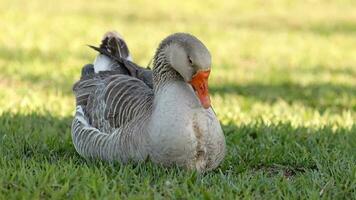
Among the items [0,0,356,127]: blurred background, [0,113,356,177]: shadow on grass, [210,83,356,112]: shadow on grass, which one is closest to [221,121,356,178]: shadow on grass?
[0,113,356,177]: shadow on grass

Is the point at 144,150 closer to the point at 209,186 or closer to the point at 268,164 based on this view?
the point at 209,186

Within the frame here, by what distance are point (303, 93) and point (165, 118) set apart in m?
5.82

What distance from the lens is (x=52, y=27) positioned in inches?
613

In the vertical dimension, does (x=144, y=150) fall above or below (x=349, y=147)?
above

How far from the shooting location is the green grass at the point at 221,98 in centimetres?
486

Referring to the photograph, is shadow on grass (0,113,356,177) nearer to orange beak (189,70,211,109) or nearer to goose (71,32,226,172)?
goose (71,32,226,172)

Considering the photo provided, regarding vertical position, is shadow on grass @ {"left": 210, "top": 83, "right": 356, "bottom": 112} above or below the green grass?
below

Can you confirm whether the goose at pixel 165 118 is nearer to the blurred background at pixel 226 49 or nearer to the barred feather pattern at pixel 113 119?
the barred feather pattern at pixel 113 119

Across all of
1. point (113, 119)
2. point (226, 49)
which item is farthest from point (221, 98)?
point (226, 49)

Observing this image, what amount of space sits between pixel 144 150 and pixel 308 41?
38.3ft

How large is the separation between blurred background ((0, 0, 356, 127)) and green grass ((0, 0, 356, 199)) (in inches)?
1.1

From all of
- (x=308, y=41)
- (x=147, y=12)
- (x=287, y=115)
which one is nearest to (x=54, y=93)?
(x=287, y=115)

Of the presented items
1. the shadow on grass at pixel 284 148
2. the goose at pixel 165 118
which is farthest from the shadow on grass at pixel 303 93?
the goose at pixel 165 118

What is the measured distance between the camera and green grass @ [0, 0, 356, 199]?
4863 mm
